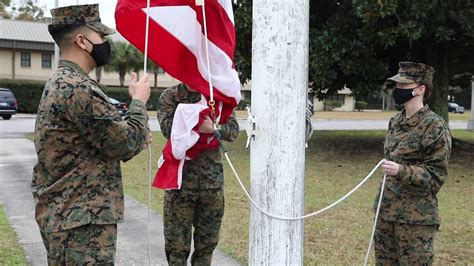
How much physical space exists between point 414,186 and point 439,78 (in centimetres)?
1116

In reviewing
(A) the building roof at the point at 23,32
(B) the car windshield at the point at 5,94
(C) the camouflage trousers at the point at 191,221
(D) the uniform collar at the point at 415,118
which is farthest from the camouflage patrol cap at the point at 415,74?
(A) the building roof at the point at 23,32

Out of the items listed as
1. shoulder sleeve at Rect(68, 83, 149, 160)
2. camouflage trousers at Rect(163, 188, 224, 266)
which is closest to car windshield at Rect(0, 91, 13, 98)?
camouflage trousers at Rect(163, 188, 224, 266)

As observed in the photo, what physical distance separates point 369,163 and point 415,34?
343 centimetres

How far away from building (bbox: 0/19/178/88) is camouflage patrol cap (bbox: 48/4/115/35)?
129ft

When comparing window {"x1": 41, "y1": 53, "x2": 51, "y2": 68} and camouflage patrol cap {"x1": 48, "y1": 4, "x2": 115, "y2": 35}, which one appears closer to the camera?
camouflage patrol cap {"x1": 48, "y1": 4, "x2": 115, "y2": 35}

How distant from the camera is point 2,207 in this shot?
7789mm

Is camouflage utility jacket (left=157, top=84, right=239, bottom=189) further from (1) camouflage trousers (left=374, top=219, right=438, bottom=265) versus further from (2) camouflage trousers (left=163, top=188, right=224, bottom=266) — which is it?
(1) camouflage trousers (left=374, top=219, right=438, bottom=265)

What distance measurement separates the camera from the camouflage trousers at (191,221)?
4.05 metres

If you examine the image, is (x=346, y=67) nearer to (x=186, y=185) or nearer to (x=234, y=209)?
(x=234, y=209)

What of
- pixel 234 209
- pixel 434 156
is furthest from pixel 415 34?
pixel 434 156

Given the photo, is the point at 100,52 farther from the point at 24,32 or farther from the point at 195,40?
the point at 24,32

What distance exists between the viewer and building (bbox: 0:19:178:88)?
42.4 meters

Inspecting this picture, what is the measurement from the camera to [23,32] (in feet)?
146

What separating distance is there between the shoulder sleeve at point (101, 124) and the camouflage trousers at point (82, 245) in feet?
1.37
